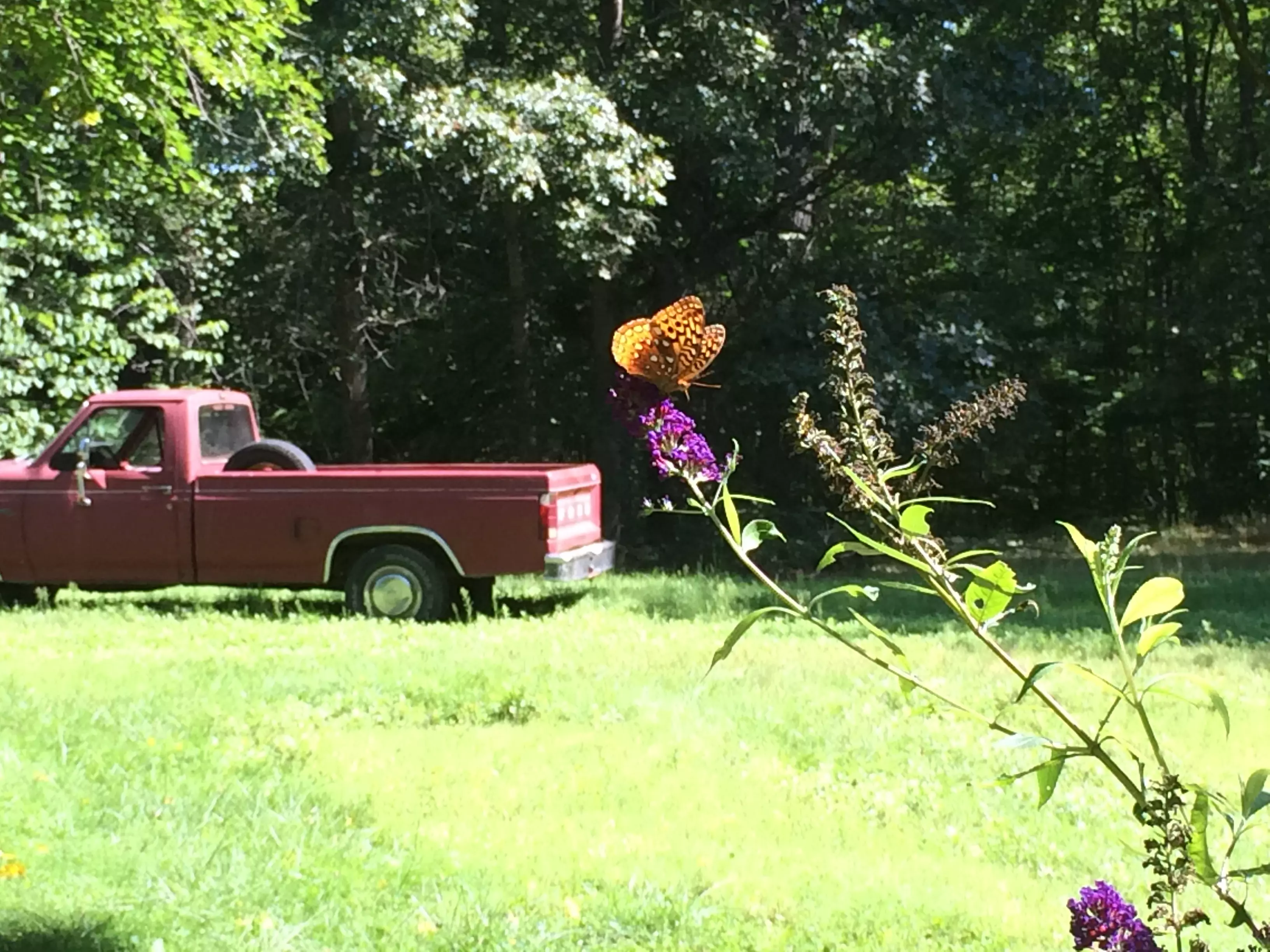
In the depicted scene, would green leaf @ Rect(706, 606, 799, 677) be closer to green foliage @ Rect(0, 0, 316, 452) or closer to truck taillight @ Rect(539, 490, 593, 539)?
green foliage @ Rect(0, 0, 316, 452)

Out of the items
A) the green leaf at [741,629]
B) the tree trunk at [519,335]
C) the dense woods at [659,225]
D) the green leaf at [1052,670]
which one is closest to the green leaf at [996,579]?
the green leaf at [1052,670]

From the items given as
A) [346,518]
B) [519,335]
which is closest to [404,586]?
[346,518]

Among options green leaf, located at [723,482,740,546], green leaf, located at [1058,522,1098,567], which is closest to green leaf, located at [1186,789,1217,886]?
green leaf, located at [1058,522,1098,567]

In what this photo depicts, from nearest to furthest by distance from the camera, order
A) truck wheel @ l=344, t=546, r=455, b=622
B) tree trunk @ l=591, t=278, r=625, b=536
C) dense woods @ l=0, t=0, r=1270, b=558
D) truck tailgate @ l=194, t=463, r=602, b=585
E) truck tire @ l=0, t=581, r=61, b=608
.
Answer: truck tailgate @ l=194, t=463, r=602, b=585
truck wheel @ l=344, t=546, r=455, b=622
truck tire @ l=0, t=581, r=61, b=608
dense woods @ l=0, t=0, r=1270, b=558
tree trunk @ l=591, t=278, r=625, b=536

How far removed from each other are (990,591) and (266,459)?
9.65 metres

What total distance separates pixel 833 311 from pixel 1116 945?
2.76 ft

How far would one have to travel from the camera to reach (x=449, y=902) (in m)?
4.01

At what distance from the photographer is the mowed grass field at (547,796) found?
3881 mm

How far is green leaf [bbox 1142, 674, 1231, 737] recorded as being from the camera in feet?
4.66

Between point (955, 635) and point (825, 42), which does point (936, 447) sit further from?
point (825, 42)

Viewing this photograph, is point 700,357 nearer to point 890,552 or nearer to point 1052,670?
point 890,552

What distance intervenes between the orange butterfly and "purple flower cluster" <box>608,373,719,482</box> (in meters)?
0.06

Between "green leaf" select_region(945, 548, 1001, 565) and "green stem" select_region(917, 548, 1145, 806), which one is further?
"green leaf" select_region(945, 548, 1001, 565)

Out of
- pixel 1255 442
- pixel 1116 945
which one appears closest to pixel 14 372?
pixel 1116 945
